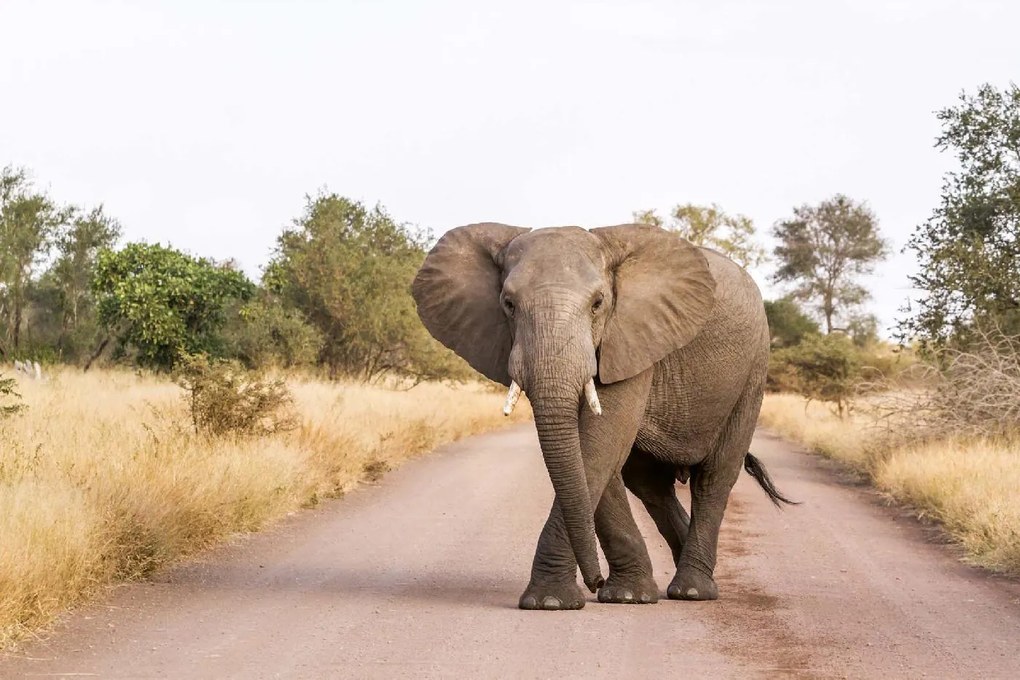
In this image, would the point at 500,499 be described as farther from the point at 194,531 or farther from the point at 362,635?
the point at 362,635

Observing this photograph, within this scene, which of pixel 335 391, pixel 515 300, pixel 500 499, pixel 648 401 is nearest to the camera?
pixel 515 300

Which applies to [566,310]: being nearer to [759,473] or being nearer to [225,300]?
[759,473]

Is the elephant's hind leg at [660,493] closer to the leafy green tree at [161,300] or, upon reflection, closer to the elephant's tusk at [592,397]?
the elephant's tusk at [592,397]

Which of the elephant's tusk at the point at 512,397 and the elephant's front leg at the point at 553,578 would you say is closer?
the elephant's tusk at the point at 512,397

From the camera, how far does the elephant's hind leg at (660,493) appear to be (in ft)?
35.0

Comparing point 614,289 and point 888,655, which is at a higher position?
point 614,289

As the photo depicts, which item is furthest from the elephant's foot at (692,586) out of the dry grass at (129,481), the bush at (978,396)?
the bush at (978,396)

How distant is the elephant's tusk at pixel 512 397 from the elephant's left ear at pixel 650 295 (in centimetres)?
85

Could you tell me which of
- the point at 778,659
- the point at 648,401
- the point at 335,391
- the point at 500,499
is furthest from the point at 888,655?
the point at 335,391

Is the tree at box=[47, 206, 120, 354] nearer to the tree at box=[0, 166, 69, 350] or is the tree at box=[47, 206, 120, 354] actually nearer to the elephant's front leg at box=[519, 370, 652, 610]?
A: the tree at box=[0, 166, 69, 350]

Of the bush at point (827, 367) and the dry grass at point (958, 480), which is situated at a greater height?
the bush at point (827, 367)

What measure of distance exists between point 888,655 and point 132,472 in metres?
6.15

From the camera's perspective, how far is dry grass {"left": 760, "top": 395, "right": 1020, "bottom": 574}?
1181 centimetres

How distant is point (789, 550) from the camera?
40.1 feet
